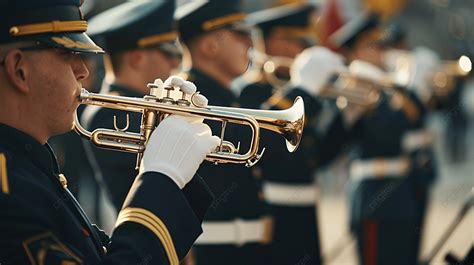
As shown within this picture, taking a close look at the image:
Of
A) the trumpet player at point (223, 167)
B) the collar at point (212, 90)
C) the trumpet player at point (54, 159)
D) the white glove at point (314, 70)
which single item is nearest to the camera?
the trumpet player at point (54, 159)

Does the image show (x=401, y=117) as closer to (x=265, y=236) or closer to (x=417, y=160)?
(x=417, y=160)

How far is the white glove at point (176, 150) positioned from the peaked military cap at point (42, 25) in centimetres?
30

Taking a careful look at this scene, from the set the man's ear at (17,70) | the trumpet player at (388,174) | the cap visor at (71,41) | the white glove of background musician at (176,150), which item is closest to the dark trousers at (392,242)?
the trumpet player at (388,174)

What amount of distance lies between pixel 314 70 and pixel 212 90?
6.29ft

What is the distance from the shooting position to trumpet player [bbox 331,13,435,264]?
805 cm

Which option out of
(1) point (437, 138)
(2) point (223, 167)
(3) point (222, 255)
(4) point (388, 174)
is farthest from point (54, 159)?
(1) point (437, 138)

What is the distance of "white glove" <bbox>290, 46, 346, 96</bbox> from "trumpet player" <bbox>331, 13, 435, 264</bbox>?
886 mm

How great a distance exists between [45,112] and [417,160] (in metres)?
6.14

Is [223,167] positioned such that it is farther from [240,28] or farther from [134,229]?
[134,229]

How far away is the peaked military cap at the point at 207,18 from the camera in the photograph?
5504mm

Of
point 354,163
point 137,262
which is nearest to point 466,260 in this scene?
point 137,262

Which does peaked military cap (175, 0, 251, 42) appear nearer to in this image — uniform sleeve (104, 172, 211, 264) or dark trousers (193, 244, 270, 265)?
dark trousers (193, 244, 270, 265)

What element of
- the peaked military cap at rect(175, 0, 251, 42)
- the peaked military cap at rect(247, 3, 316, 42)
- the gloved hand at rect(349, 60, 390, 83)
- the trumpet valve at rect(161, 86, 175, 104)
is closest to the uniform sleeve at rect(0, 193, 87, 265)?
the trumpet valve at rect(161, 86, 175, 104)

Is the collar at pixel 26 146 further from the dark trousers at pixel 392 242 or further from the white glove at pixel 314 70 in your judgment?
the dark trousers at pixel 392 242
